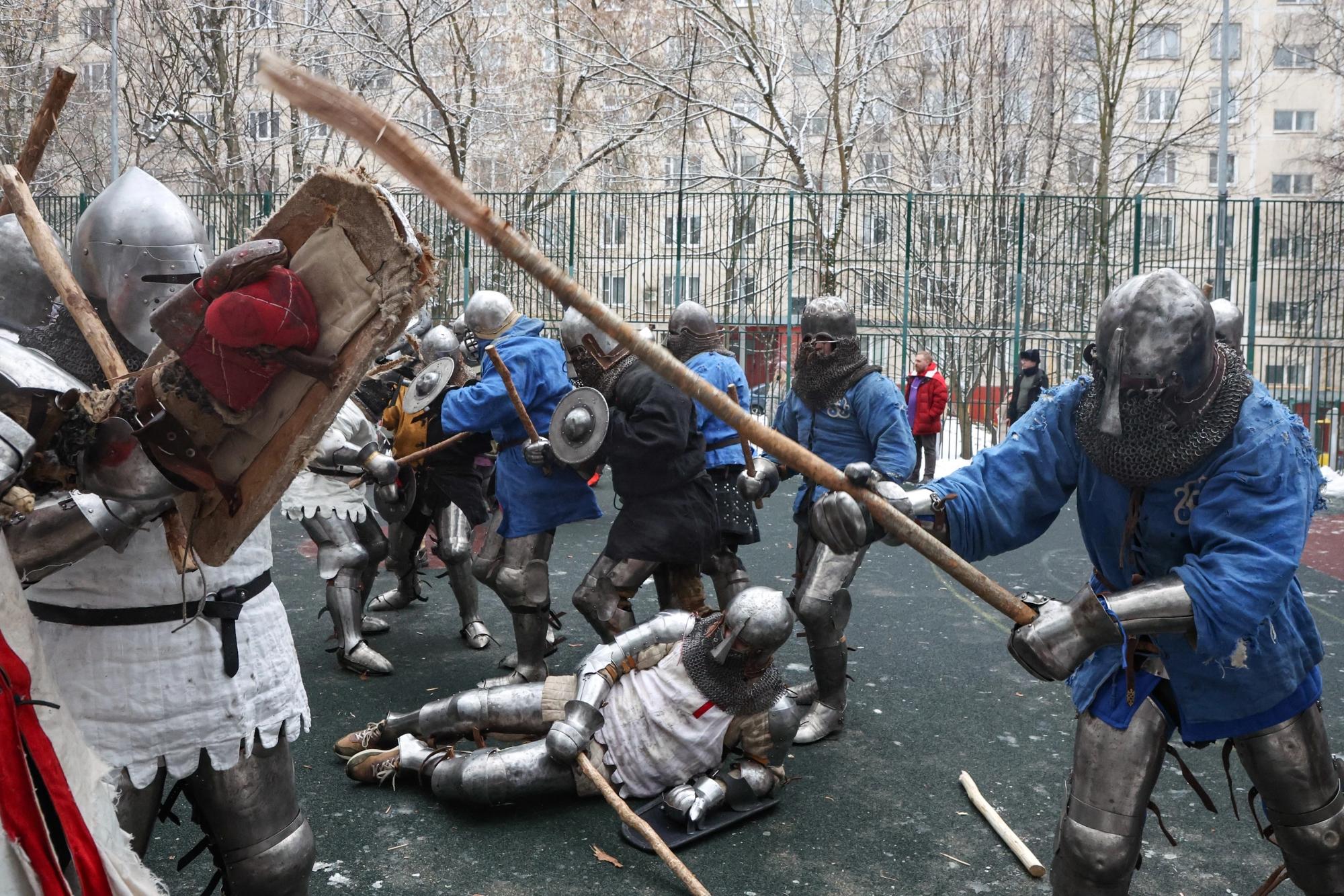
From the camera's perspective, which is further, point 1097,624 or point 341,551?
point 341,551

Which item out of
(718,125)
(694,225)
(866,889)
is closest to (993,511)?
(866,889)

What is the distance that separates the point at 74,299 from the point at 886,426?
334 cm

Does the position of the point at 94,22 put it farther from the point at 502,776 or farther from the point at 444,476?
the point at 502,776

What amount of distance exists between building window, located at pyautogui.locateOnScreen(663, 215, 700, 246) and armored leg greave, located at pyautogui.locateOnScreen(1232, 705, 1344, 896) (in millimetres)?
11765

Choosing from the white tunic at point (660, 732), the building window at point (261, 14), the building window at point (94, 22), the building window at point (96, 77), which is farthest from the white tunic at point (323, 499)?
the building window at point (96, 77)

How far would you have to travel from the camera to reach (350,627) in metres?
5.51

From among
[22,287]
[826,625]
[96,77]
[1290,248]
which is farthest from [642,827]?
[96,77]

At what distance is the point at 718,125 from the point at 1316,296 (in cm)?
1003

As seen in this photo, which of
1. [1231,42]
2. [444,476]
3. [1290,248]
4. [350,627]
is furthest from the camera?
[1231,42]

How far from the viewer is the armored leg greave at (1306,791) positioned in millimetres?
2736

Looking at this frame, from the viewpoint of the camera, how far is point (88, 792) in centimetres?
181

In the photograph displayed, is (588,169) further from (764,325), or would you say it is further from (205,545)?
(205,545)

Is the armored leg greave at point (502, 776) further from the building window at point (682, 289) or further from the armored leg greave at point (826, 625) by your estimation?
the building window at point (682, 289)

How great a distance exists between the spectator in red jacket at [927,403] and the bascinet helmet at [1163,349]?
32.3 feet
